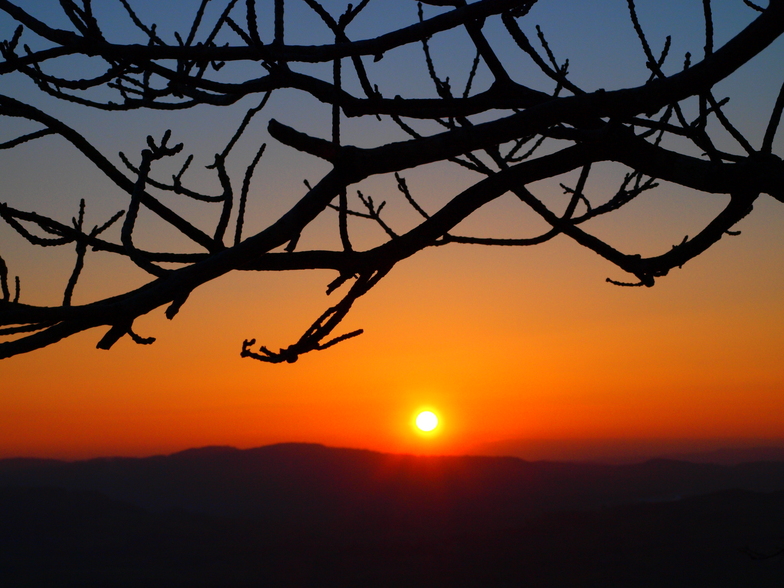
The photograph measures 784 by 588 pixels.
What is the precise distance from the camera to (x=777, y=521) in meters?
71.6

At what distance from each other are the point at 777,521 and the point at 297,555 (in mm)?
57728

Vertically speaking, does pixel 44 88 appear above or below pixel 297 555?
above

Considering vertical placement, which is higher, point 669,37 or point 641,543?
point 669,37

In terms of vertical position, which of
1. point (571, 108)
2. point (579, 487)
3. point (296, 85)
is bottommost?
point (579, 487)

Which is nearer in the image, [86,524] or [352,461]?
[86,524]

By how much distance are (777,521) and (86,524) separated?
88946 mm

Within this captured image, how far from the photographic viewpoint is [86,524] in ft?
271

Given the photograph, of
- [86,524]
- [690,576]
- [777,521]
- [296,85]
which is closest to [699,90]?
[296,85]

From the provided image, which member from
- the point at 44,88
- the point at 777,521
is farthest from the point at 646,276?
the point at 777,521

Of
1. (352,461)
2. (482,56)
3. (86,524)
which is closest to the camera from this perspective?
(482,56)

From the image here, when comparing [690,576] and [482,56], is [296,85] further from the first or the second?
[690,576]

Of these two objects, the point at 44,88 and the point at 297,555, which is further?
the point at 297,555

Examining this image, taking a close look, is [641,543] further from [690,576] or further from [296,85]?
[296,85]

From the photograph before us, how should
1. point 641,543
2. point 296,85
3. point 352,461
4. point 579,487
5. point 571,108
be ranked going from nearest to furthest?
point 571,108, point 296,85, point 641,543, point 579,487, point 352,461
